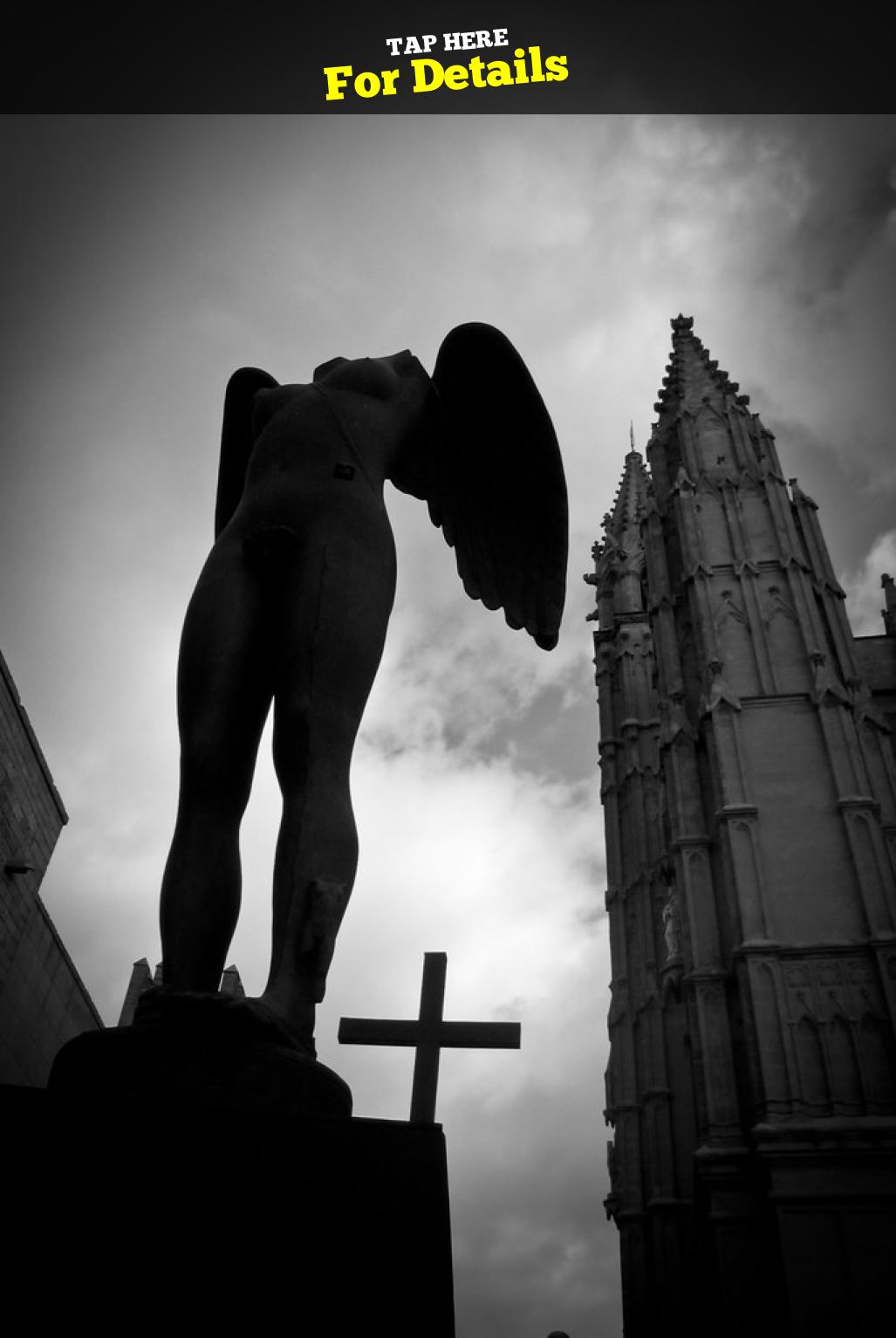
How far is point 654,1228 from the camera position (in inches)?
954

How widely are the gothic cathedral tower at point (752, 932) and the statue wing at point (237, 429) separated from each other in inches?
662

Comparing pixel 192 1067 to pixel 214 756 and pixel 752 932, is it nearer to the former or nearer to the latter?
pixel 214 756

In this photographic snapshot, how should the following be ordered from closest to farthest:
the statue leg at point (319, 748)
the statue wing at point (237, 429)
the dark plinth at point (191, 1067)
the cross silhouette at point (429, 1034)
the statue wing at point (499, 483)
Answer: the dark plinth at point (191, 1067)
the statue leg at point (319, 748)
the statue wing at point (499, 483)
the statue wing at point (237, 429)
the cross silhouette at point (429, 1034)

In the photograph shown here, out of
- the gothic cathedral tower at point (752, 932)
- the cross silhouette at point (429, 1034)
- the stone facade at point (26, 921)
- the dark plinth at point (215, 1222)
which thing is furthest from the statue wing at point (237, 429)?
the gothic cathedral tower at point (752, 932)

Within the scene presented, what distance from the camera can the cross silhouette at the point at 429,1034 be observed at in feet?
21.7

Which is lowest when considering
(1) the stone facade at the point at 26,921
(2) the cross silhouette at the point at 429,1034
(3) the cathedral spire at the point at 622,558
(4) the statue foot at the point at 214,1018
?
(4) the statue foot at the point at 214,1018

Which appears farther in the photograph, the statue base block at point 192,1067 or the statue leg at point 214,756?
the statue leg at point 214,756

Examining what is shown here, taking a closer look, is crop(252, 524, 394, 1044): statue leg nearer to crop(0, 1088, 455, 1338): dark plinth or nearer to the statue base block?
the statue base block

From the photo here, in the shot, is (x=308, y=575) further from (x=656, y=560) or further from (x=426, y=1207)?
(x=656, y=560)

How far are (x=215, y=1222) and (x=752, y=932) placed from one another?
62.7 ft

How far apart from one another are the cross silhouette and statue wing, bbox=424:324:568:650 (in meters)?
3.93

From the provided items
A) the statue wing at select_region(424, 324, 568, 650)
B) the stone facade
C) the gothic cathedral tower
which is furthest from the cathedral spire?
the statue wing at select_region(424, 324, 568, 650)

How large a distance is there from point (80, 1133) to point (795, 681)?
75.2ft

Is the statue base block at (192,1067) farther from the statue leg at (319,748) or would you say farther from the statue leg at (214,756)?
the statue leg at (214,756)
